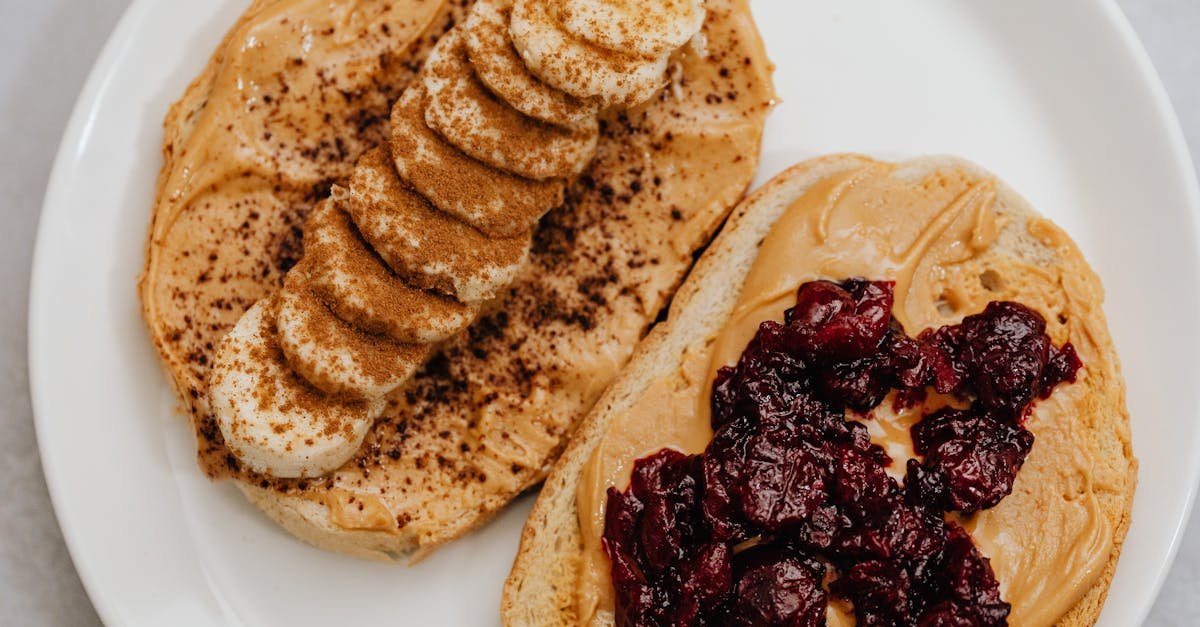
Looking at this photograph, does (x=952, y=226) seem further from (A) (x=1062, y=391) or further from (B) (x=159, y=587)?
(B) (x=159, y=587)

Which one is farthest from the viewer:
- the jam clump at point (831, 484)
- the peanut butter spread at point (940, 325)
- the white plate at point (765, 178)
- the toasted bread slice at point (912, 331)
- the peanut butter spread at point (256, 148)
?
the white plate at point (765, 178)

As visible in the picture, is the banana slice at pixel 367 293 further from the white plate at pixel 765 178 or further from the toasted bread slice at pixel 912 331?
the white plate at pixel 765 178

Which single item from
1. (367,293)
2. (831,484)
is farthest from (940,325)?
(367,293)

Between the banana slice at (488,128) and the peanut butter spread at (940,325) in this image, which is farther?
the banana slice at (488,128)

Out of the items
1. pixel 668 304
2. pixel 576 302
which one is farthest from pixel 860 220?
pixel 576 302

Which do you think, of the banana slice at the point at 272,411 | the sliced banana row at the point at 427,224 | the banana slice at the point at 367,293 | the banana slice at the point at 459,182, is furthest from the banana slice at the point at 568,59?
the banana slice at the point at 272,411

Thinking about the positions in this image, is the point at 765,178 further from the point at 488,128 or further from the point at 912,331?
the point at 488,128

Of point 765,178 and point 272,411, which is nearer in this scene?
point 272,411

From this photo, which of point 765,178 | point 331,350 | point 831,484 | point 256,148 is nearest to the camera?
point 831,484
